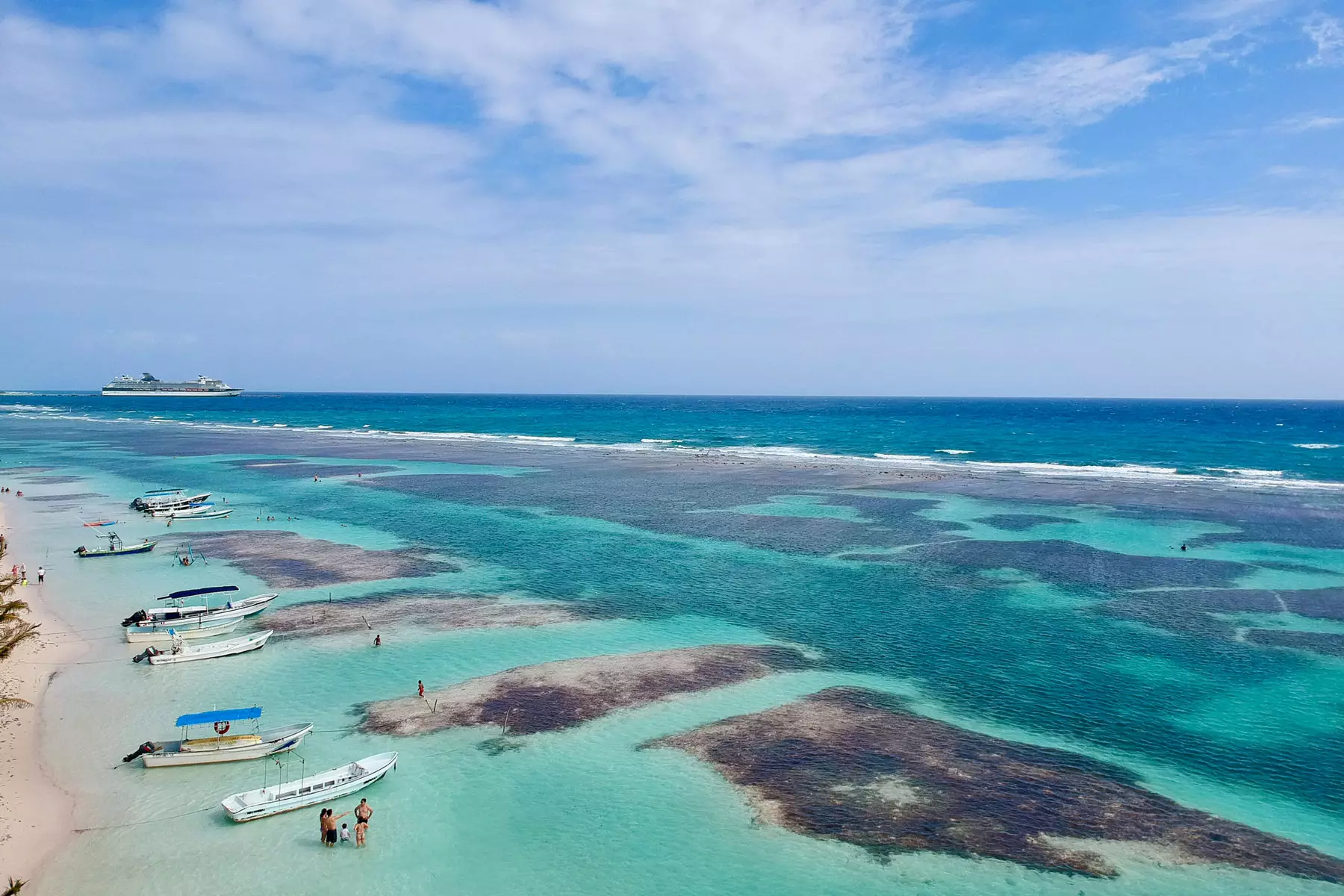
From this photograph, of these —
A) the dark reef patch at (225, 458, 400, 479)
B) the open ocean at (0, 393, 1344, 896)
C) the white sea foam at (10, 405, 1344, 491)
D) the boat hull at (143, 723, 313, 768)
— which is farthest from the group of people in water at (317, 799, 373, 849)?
the white sea foam at (10, 405, 1344, 491)

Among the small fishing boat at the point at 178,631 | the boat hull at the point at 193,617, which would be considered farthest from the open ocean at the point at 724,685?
the boat hull at the point at 193,617

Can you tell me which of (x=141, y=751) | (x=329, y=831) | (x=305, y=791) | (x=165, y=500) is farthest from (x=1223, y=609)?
(x=165, y=500)

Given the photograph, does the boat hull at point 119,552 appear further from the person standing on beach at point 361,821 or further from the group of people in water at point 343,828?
the person standing on beach at point 361,821

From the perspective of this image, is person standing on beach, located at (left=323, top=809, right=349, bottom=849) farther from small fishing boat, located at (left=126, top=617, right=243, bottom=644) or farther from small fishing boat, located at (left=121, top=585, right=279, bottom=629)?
small fishing boat, located at (left=121, top=585, right=279, bottom=629)

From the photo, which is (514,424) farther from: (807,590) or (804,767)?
(804,767)

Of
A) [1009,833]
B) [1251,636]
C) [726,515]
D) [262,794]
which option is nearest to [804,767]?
[1009,833]

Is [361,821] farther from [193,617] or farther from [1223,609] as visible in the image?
[1223,609]
